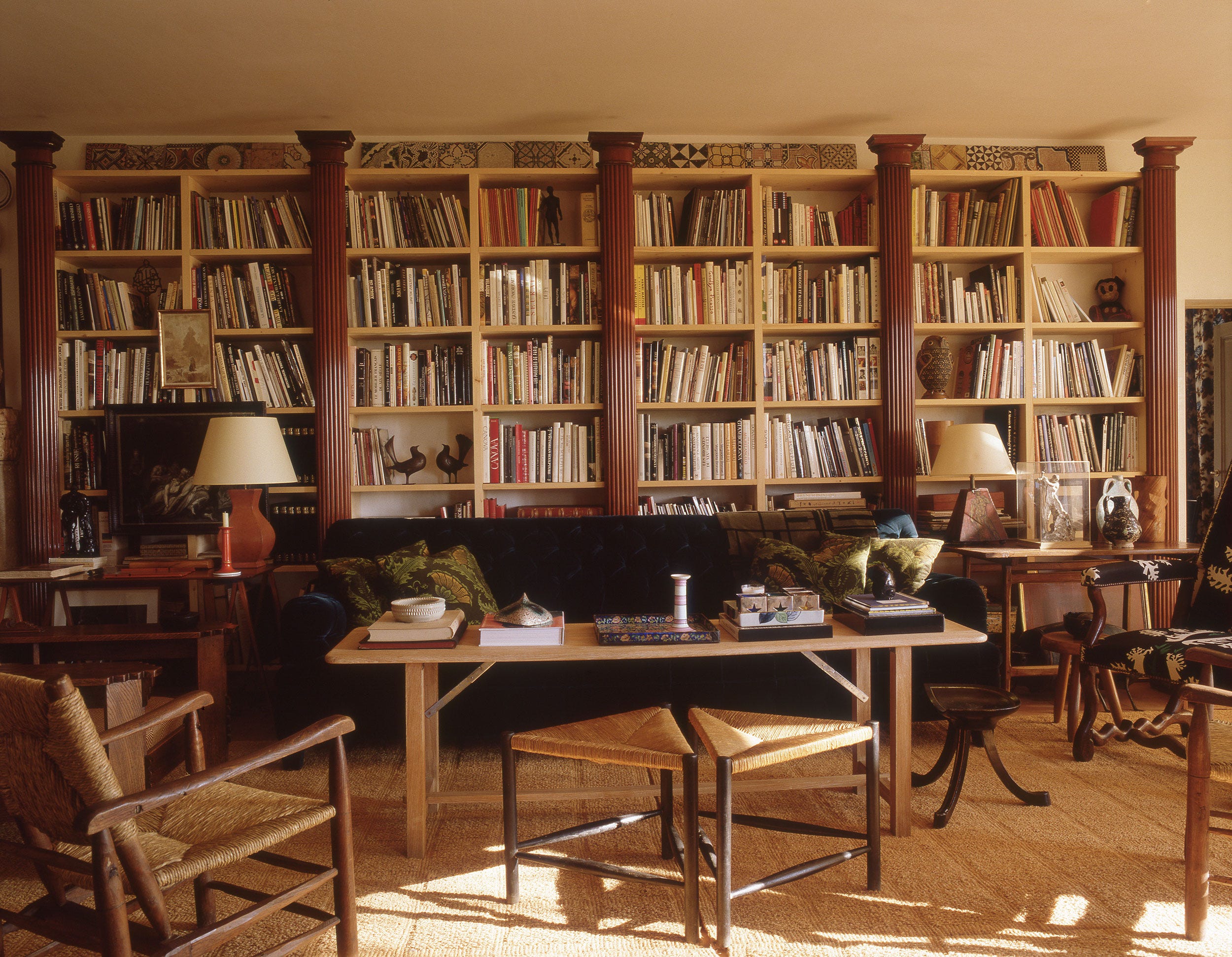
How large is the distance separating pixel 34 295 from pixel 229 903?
3062 millimetres

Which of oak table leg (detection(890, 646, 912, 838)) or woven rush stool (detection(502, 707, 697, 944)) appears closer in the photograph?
woven rush stool (detection(502, 707, 697, 944))

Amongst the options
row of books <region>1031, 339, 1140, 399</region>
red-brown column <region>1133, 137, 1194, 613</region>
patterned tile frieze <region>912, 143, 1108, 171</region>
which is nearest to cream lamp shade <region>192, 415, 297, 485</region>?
patterned tile frieze <region>912, 143, 1108, 171</region>

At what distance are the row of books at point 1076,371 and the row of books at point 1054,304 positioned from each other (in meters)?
0.12

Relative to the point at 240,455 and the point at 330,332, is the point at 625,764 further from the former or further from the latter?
the point at 330,332

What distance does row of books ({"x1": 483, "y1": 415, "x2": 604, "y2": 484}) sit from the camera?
12.7ft

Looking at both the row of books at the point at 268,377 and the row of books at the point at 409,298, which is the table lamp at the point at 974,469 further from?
the row of books at the point at 268,377

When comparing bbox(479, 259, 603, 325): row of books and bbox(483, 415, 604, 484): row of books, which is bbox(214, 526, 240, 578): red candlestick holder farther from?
bbox(479, 259, 603, 325): row of books

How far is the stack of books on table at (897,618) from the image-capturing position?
6.95 feet

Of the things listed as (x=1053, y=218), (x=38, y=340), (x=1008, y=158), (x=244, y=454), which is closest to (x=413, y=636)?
(x=244, y=454)

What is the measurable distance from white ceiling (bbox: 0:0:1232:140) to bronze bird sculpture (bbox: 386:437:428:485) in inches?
60.4

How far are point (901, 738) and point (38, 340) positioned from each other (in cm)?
393

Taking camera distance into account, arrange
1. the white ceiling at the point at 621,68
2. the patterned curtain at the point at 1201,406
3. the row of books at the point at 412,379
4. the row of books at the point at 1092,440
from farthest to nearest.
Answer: the patterned curtain at the point at 1201,406
the row of books at the point at 1092,440
the row of books at the point at 412,379
the white ceiling at the point at 621,68

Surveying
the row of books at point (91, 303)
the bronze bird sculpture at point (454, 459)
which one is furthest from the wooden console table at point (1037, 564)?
the row of books at point (91, 303)

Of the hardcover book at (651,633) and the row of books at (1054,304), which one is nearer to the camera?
the hardcover book at (651,633)
